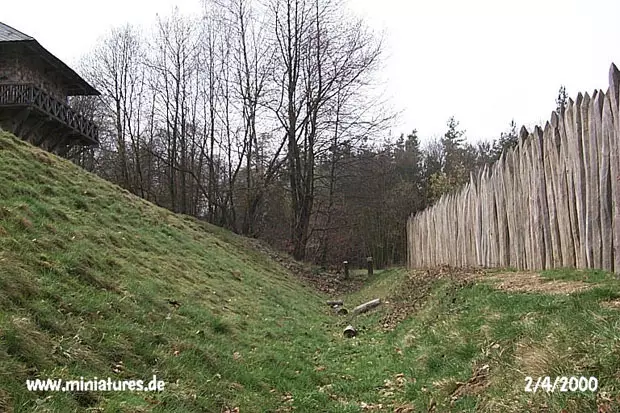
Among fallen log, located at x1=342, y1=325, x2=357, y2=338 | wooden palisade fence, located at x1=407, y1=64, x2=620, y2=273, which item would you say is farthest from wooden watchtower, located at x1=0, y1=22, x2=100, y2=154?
wooden palisade fence, located at x1=407, y1=64, x2=620, y2=273

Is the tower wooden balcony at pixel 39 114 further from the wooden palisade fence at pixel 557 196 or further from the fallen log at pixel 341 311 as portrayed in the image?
the wooden palisade fence at pixel 557 196

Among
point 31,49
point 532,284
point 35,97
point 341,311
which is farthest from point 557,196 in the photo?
point 31,49

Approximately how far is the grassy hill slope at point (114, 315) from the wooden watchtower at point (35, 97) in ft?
30.7

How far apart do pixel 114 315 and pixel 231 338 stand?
1877mm

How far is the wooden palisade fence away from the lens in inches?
210

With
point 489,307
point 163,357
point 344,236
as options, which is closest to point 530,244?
point 489,307

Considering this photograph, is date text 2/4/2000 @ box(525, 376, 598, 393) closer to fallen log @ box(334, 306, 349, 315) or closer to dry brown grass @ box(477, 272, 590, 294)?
dry brown grass @ box(477, 272, 590, 294)

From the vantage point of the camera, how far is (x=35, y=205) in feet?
25.3

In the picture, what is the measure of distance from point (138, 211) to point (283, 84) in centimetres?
1553

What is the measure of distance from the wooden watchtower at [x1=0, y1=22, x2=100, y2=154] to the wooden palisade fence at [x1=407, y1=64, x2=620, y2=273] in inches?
665

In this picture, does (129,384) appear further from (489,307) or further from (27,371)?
(489,307)

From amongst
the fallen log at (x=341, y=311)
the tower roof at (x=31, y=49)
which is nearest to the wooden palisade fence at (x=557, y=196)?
the fallen log at (x=341, y=311)

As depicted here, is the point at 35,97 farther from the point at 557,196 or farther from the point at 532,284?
the point at 532,284

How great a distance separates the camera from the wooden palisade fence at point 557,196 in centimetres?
532
